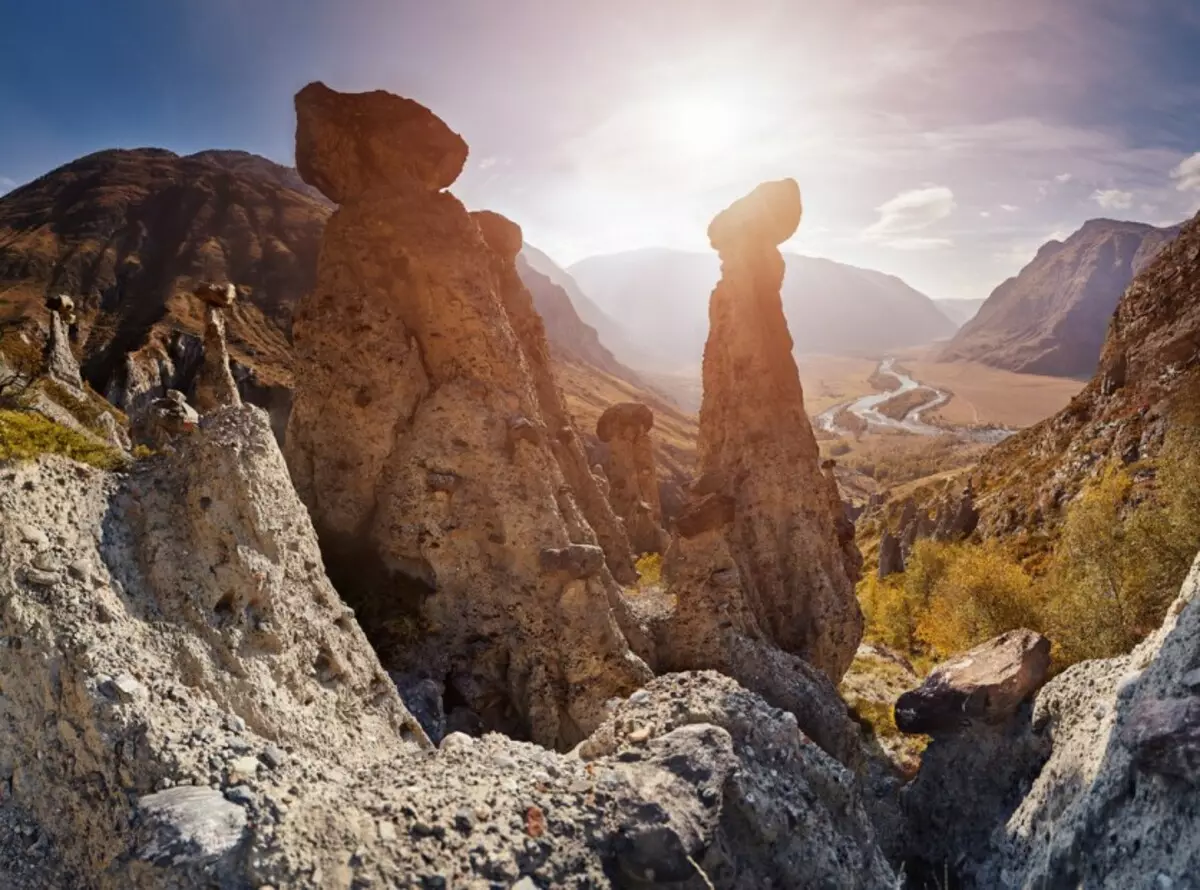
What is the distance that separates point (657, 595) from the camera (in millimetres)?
25375

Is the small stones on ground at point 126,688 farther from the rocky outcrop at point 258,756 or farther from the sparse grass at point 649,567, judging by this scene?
the sparse grass at point 649,567

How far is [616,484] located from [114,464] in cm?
3393

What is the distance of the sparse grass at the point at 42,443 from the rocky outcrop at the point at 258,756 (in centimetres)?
24

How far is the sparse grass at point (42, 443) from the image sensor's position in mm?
8797

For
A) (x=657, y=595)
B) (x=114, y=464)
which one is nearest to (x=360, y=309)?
(x=114, y=464)

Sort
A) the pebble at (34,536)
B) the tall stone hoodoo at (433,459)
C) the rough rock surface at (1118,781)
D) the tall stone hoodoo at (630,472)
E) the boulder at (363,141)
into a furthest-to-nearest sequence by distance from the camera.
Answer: the tall stone hoodoo at (630,472) < the boulder at (363,141) < the tall stone hoodoo at (433,459) < the rough rock surface at (1118,781) < the pebble at (34,536)

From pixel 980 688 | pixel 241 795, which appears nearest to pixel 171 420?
pixel 241 795

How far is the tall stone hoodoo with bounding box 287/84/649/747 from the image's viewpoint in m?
18.1

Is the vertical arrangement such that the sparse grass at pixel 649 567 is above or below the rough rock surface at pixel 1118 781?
below

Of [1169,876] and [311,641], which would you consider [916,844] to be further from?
[311,641]

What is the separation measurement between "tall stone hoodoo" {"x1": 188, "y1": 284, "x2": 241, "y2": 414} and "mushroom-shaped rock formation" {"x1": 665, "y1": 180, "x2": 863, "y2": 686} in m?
14.1

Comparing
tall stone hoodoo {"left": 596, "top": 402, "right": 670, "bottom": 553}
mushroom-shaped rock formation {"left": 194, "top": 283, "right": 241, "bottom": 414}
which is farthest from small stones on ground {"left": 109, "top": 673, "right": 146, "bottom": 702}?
tall stone hoodoo {"left": 596, "top": 402, "right": 670, "bottom": 553}

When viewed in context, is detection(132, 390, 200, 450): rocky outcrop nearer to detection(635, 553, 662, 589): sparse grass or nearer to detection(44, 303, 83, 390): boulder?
detection(44, 303, 83, 390): boulder

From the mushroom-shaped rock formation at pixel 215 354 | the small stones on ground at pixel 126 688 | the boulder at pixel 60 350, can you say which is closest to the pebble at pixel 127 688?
the small stones on ground at pixel 126 688
